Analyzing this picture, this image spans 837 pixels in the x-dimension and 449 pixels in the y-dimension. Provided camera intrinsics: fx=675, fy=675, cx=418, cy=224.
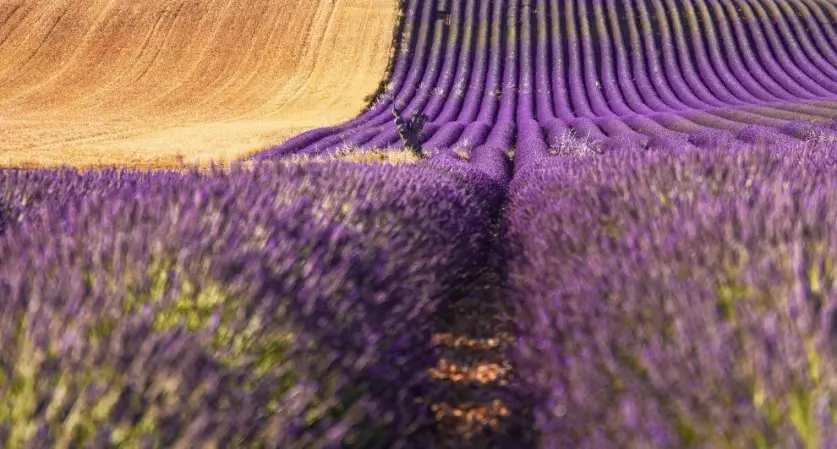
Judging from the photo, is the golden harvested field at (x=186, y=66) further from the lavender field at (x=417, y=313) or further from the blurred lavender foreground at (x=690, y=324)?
the blurred lavender foreground at (x=690, y=324)

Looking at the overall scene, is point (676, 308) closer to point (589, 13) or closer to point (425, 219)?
point (425, 219)

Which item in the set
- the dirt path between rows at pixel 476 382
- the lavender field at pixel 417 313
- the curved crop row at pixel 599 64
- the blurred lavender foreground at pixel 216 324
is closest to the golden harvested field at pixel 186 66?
the curved crop row at pixel 599 64

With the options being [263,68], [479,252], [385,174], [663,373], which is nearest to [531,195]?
[479,252]

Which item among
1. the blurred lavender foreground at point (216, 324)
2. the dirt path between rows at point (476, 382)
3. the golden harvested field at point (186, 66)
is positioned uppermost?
the blurred lavender foreground at point (216, 324)

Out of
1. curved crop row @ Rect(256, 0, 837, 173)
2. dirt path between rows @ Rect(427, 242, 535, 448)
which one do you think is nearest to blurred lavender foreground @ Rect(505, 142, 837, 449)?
dirt path between rows @ Rect(427, 242, 535, 448)

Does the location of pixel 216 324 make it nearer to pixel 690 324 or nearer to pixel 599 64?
pixel 690 324

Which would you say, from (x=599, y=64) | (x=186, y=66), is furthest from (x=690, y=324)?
(x=599, y=64)

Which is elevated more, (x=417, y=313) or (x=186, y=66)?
(x=417, y=313)
